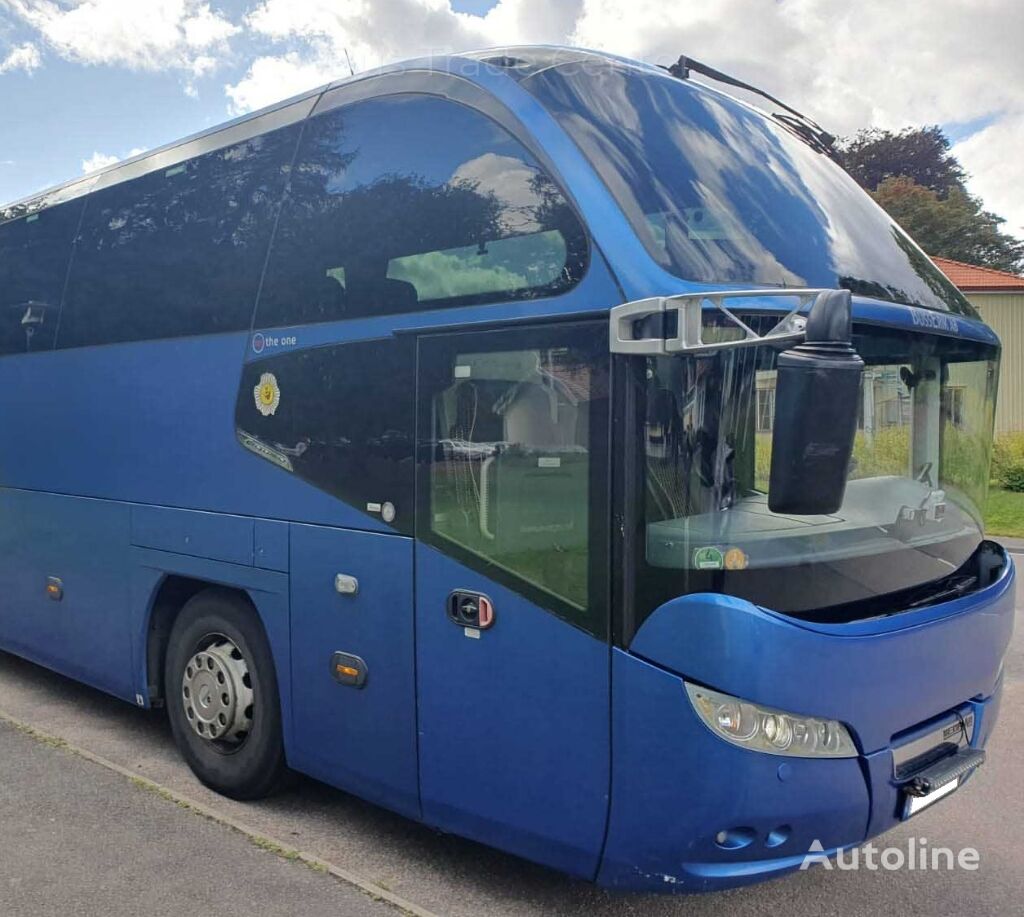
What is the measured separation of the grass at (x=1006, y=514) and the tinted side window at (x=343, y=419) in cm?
1424

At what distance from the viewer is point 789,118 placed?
4723mm

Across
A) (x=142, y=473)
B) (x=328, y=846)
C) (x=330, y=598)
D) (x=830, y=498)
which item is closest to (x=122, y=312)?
(x=142, y=473)

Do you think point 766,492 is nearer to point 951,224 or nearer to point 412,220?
point 412,220

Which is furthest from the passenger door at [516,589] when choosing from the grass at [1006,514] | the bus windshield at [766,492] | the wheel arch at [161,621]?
the grass at [1006,514]

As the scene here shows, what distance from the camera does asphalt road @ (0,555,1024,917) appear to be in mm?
3811

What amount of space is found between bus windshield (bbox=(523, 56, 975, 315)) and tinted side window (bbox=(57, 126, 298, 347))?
1.82 meters

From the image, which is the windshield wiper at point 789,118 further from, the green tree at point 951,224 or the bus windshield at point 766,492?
the green tree at point 951,224

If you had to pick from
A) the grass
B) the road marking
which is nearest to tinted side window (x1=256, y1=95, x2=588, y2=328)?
the road marking

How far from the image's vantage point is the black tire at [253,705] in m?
4.75

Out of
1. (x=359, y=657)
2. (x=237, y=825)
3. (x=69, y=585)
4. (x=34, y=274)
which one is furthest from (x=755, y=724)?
(x=34, y=274)

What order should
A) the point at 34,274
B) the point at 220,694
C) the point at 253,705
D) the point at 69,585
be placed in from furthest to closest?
the point at 34,274 → the point at 69,585 → the point at 220,694 → the point at 253,705

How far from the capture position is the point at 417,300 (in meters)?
3.99

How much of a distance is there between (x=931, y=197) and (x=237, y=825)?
5093cm

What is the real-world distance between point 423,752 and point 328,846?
34.5 inches
